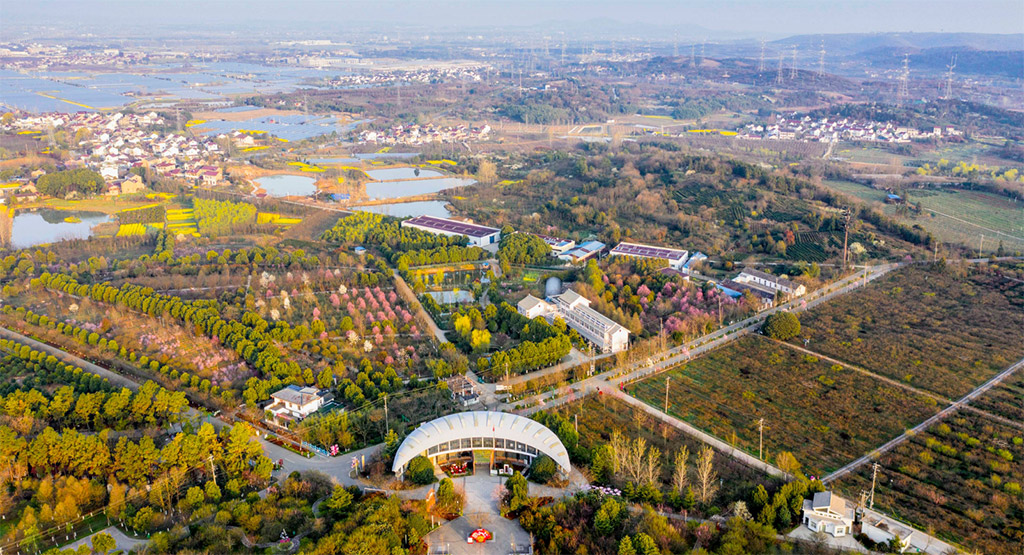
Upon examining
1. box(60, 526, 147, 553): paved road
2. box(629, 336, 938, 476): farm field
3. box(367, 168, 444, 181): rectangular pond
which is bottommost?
box(60, 526, 147, 553): paved road

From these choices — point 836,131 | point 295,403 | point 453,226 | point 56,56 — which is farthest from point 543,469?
point 56,56

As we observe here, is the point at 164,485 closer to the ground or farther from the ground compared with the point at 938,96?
closer to the ground

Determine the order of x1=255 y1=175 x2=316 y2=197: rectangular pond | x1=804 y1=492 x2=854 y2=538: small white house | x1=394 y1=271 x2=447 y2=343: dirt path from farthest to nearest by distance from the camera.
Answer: x1=255 y1=175 x2=316 y2=197: rectangular pond < x1=394 y1=271 x2=447 y2=343: dirt path < x1=804 y1=492 x2=854 y2=538: small white house

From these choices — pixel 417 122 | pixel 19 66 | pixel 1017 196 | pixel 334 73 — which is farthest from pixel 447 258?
pixel 19 66

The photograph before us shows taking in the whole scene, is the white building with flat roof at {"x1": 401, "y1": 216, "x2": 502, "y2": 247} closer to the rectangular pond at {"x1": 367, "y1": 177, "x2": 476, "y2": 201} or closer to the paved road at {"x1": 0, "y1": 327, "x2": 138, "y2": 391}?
the rectangular pond at {"x1": 367, "y1": 177, "x2": 476, "y2": 201}

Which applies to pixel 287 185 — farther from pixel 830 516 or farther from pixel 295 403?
pixel 830 516

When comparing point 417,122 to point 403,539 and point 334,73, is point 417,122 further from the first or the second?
point 403,539

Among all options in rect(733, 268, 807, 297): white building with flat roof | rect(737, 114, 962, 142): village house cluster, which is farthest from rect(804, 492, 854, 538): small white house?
rect(737, 114, 962, 142): village house cluster

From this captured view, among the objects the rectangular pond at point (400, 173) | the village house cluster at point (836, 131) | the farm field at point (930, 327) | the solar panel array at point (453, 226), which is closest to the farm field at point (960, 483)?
the farm field at point (930, 327)

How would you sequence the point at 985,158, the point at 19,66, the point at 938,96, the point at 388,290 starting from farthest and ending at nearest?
the point at 19,66 < the point at 938,96 < the point at 985,158 < the point at 388,290
